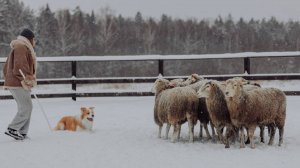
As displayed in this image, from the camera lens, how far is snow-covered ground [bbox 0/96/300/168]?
21.8ft

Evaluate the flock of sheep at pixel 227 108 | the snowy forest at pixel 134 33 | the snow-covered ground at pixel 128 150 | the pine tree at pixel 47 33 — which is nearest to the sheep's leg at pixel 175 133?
the flock of sheep at pixel 227 108

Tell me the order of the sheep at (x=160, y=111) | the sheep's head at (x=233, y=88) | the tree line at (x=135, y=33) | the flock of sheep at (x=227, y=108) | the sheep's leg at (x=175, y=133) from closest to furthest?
the sheep's head at (x=233, y=88), the flock of sheep at (x=227, y=108), the sheep's leg at (x=175, y=133), the sheep at (x=160, y=111), the tree line at (x=135, y=33)

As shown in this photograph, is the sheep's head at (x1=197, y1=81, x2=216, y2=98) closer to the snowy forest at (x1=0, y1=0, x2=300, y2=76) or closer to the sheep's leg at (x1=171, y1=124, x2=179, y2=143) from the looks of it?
the sheep's leg at (x1=171, y1=124, x2=179, y2=143)

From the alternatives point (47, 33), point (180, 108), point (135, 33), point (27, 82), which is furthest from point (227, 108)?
point (135, 33)

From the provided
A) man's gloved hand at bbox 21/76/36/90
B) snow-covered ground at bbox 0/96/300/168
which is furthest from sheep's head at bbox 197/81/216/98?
man's gloved hand at bbox 21/76/36/90

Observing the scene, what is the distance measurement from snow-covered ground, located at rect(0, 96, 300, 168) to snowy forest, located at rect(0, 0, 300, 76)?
45.9m

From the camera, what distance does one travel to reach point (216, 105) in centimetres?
804

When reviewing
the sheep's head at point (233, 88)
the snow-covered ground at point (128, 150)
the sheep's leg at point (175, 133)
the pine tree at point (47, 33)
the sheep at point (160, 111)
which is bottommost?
the snow-covered ground at point (128, 150)

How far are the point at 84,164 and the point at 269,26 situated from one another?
104360 millimetres

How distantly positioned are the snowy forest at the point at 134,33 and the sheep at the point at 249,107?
157 ft

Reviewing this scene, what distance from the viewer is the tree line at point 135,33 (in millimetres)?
64625

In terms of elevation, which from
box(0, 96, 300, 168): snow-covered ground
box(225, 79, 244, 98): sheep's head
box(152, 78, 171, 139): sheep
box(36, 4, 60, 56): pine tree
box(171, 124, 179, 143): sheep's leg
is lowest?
box(0, 96, 300, 168): snow-covered ground

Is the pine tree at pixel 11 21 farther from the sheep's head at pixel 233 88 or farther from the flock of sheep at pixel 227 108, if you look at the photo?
the sheep's head at pixel 233 88

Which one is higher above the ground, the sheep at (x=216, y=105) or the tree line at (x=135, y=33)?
the tree line at (x=135, y=33)
